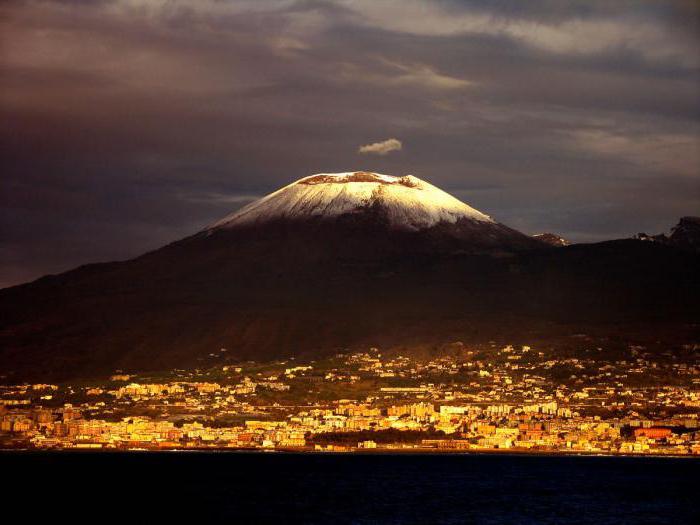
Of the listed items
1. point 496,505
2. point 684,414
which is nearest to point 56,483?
point 496,505

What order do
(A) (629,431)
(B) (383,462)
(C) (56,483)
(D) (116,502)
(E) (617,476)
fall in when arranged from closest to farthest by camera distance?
1. (D) (116,502)
2. (C) (56,483)
3. (E) (617,476)
4. (A) (629,431)
5. (B) (383,462)

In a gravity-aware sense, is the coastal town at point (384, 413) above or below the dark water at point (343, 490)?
above

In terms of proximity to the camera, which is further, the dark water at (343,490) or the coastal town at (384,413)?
the coastal town at (384,413)

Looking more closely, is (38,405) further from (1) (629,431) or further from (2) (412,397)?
(1) (629,431)

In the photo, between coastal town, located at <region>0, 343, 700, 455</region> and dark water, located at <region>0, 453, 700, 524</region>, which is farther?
→ coastal town, located at <region>0, 343, 700, 455</region>

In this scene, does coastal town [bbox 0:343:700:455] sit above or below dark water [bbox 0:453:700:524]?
above

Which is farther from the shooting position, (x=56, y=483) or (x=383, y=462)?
(x=383, y=462)
